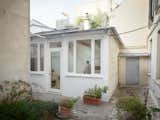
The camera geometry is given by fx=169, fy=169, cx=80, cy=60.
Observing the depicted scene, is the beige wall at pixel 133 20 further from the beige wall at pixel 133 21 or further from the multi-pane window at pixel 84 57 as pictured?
the multi-pane window at pixel 84 57

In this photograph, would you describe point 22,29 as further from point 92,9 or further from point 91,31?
point 92,9

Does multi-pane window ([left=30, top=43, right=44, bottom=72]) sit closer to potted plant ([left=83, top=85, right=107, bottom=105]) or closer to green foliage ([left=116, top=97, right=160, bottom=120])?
potted plant ([left=83, top=85, right=107, bottom=105])

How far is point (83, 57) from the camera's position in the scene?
851 cm

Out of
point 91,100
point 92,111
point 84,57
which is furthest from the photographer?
point 84,57

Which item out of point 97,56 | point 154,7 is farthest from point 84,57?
point 154,7

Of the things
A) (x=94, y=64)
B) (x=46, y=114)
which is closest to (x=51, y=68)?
(x=94, y=64)

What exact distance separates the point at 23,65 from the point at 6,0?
1675 mm

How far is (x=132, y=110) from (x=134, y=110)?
45 millimetres

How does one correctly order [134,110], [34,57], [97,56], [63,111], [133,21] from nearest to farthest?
[134,110] → [63,111] → [97,56] → [34,57] → [133,21]

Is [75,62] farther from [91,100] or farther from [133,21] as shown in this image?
[133,21]

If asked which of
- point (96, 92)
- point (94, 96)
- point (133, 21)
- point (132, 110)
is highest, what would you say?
point (133, 21)

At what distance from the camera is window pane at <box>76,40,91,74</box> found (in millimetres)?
8289

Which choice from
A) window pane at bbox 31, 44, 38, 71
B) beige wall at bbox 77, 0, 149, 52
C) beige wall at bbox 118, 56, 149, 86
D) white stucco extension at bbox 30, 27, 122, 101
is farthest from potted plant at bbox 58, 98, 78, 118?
beige wall at bbox 77, 0, 149, 52

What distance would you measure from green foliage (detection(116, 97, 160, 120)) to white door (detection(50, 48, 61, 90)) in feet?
18.3
